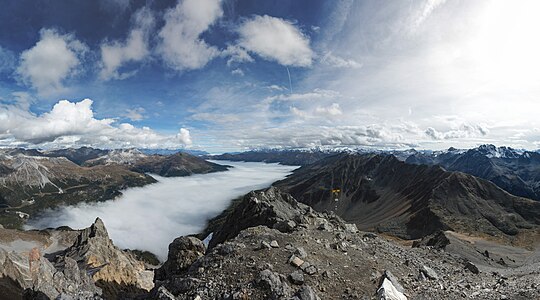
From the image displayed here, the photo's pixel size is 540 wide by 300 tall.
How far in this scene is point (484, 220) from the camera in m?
190

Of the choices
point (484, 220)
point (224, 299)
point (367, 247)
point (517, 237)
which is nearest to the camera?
point (224, 299)

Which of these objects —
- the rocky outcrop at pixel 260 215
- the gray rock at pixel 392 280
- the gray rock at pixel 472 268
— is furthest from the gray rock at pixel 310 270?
the gray rock at pixel 472 268

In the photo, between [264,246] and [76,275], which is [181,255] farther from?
[76,275]

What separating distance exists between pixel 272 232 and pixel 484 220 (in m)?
212

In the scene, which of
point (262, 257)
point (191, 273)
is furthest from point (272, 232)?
point (191, 273)

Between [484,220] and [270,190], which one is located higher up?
[270,190]

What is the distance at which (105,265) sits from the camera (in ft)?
268

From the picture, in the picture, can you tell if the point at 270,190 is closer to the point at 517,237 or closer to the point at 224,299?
the point at 224,299

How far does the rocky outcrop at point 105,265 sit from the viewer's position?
244 ft

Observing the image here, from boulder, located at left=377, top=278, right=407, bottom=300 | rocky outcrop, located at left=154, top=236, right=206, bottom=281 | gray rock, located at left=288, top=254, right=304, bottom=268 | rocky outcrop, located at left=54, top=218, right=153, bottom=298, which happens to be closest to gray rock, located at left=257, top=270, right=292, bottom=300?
gray rock, located at left=288, top=254, right=304, bottom=268

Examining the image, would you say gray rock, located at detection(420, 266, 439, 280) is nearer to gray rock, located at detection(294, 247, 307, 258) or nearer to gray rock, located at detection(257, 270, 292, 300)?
gray rock, located at detection(294, 247, 307, 258)

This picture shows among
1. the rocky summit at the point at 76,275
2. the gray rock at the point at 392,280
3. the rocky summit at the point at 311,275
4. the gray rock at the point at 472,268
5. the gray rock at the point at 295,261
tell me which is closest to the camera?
the rocky summit at the point at 311,275

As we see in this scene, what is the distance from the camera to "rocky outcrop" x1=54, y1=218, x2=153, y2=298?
74.5 meters

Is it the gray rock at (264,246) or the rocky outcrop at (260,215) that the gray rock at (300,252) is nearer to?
the gray rock at (264,246)
